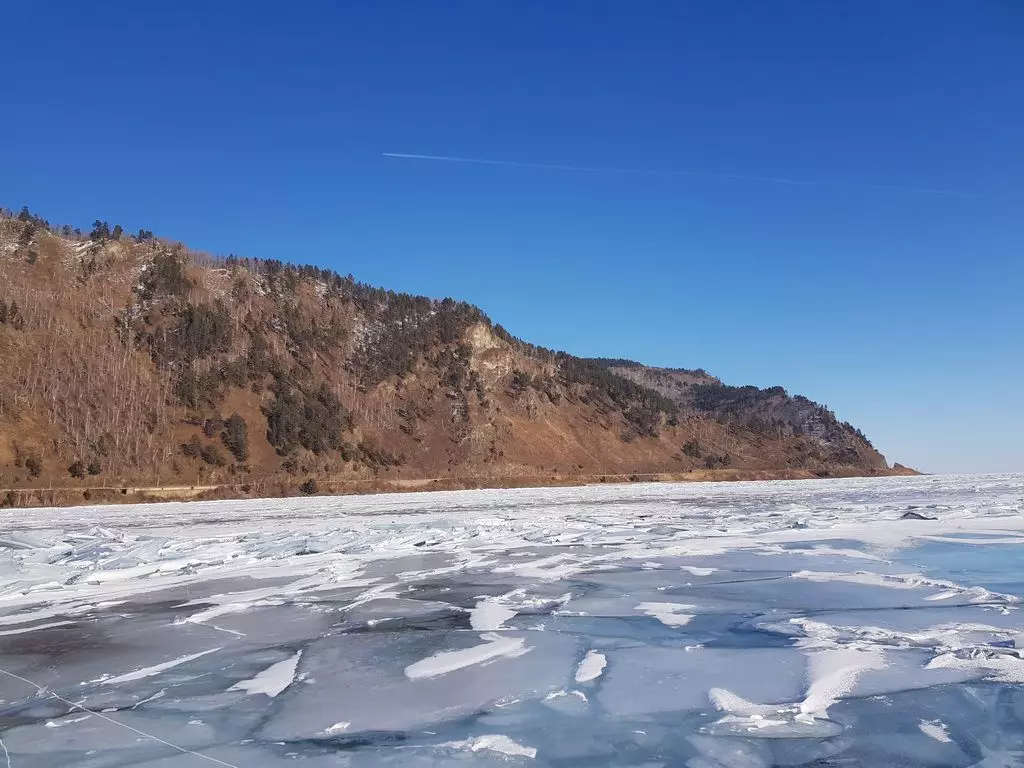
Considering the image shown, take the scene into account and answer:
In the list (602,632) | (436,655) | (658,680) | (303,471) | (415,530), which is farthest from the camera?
(303,471)

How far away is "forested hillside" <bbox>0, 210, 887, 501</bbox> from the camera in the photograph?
167ft

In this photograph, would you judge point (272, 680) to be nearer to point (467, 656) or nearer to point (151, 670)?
point (151, 670)

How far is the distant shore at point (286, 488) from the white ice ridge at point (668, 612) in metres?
37.3

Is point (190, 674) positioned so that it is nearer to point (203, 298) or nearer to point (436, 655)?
point (436, 655)

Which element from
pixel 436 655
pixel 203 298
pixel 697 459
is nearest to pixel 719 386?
pixel 697 459

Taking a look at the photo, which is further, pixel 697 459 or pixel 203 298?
pixel 697 459

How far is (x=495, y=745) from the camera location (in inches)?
166

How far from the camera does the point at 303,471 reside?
57.6 m

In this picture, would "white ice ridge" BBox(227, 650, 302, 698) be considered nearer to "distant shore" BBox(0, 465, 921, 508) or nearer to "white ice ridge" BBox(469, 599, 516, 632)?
"white ice ridge" BBox(469, 599, 516, 632)

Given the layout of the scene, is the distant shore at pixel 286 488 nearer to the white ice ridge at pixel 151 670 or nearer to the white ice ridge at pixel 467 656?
the white ice ridge at pixel 151 670

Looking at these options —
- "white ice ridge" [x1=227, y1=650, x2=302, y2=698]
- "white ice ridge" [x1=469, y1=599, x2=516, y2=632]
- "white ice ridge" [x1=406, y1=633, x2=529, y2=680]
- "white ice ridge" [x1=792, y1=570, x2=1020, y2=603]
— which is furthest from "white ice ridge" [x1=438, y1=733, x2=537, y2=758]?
"white ice ridge" [x1=792, y1=570, x2=1020, y2=603]

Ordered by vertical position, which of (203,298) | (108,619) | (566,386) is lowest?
(108,619)

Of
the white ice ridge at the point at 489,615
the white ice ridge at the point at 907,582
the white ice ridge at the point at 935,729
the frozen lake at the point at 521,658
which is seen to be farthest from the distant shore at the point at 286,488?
the white ice ridge at the point at 935,729

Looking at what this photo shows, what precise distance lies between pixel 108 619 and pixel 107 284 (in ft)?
199
